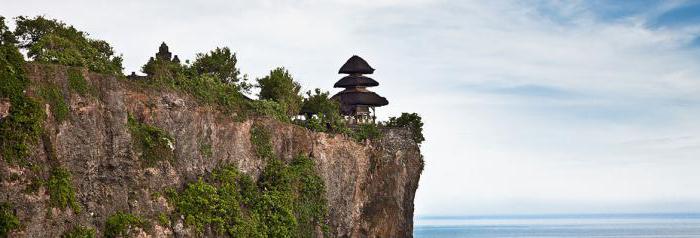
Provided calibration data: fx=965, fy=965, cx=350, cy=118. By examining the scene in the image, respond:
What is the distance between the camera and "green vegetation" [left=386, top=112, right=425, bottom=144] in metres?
55.9

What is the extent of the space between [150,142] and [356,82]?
21.0 meters

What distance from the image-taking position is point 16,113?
101 feet

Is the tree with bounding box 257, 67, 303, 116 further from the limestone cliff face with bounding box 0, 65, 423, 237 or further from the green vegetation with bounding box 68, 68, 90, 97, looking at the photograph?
the green vegetation with bounding box 68, 68, 90, 97

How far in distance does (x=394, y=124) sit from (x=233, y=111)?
15.4 metres

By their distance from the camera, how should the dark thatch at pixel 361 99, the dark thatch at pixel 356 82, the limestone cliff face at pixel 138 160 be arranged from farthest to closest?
the dark thatch at pixel 356 82, the dark thatch at pixel 361 99, the limestone cliff face at pixel 138 160

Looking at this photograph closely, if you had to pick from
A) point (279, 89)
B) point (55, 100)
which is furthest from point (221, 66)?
point (55, 100)

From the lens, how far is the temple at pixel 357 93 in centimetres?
5584

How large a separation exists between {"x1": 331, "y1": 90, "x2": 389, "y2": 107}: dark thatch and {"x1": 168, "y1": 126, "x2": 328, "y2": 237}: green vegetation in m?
8.94

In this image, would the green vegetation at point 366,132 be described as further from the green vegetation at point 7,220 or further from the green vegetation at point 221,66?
the green vegetation at point 7,220

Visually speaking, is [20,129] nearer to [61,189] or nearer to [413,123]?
[61,189]

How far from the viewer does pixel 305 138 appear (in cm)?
4775

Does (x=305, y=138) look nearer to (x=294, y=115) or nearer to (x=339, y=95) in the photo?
(x=294, y=115)

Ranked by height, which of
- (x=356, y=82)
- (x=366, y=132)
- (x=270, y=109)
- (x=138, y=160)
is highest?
(x=356, y=82)

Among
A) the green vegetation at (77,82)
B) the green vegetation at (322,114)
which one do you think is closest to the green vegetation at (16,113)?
the green vegetation at (77,82)
